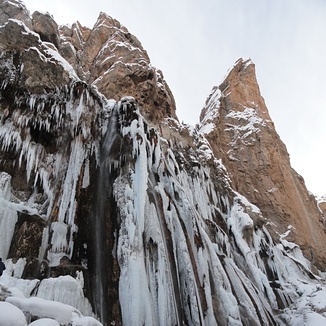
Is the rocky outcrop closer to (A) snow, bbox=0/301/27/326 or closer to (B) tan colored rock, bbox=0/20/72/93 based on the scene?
(B) tan colored rock, bbox=0/20/72/93

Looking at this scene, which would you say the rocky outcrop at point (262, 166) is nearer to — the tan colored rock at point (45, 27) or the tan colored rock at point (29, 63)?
the tan colored rock at point (45, 27)

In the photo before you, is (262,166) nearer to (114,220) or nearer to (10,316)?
(114,220)

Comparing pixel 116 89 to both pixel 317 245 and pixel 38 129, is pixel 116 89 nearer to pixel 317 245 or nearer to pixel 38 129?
pixel 38 129

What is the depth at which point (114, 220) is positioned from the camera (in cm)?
1063

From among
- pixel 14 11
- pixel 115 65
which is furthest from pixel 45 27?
pixel 115 65

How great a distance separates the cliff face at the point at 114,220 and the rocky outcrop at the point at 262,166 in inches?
332

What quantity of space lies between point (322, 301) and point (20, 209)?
12.6 m

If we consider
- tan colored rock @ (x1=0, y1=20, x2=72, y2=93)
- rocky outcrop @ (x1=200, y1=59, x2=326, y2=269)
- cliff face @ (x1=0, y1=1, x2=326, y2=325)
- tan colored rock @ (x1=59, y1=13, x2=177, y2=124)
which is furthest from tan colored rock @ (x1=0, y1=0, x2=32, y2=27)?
rocky outcrop @ (x1=200, y1=59, x2=326, y2=269)

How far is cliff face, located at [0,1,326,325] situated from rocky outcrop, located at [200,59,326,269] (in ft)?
27.6

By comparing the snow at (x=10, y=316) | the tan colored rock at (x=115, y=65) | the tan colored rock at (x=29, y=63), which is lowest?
the snow at (x=10, y=316)

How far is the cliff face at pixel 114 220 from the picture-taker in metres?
9.09

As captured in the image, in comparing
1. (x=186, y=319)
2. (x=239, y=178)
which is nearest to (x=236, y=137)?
(x=239, y=178)

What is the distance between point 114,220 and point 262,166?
23001 millimetres

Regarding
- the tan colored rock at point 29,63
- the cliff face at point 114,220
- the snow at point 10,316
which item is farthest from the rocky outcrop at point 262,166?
the snow at point 10,316
